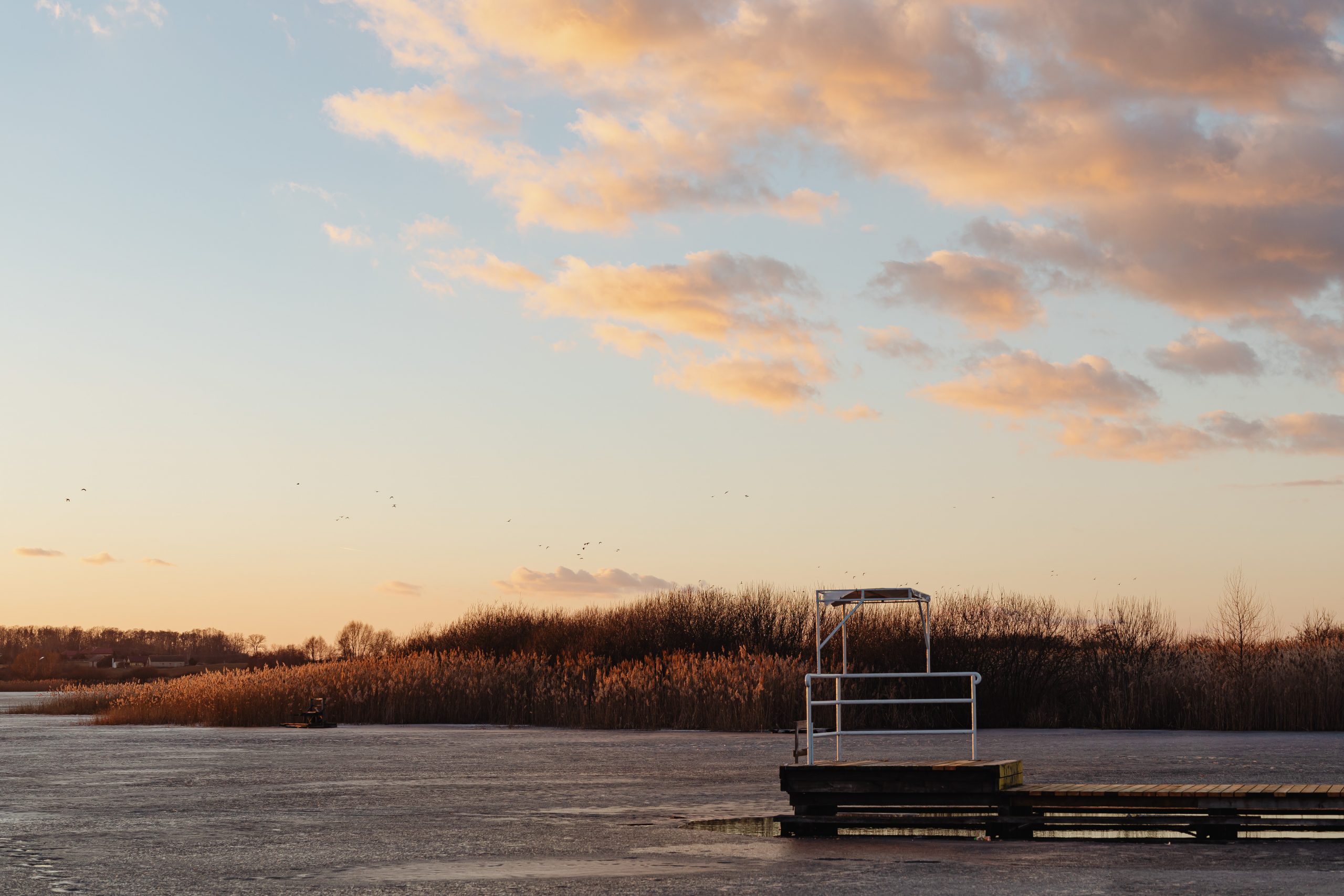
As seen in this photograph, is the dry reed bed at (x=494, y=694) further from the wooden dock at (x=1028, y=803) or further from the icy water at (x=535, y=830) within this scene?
the wooden dock at (x=1028, y=803)

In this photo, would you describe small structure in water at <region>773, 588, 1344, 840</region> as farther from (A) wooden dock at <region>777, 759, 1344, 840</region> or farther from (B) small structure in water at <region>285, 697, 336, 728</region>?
(B) small structure in water at <region>285, 697, 336, 728</region>

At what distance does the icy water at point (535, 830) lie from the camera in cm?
916

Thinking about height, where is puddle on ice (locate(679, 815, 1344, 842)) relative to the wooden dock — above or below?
below

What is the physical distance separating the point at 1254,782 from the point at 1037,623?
21066mm

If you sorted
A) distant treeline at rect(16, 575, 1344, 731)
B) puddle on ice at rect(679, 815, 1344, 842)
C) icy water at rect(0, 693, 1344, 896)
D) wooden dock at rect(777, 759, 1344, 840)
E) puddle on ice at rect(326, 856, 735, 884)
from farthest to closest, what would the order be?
1. distant treeline at rect(16, 575, 1344, 731)
2. puddle on ice at rect(679, 815, 1344, 842)
3. wooden dock at rect(777, 759, 1344, 840)
4. puddle on ice at rect(326, 856, 735, 884)
5. icy water at rect(0, 693, 1344, 896)

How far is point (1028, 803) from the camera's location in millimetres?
12250

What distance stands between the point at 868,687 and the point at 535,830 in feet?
72.0

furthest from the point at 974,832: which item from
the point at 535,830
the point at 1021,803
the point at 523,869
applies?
the point at 523,869

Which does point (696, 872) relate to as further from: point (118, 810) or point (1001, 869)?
point (118, 810)

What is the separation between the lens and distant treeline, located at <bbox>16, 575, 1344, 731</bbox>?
97.0ft

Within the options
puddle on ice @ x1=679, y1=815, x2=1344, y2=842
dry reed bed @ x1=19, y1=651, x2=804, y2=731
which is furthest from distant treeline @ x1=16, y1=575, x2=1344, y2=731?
puddle on ice @ x1=679, y1=815, x2=1344, y2=842

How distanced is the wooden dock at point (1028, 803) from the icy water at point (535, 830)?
1.51 ft

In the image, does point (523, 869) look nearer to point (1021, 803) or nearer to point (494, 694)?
point (1021, 803)

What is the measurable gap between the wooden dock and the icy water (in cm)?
46
